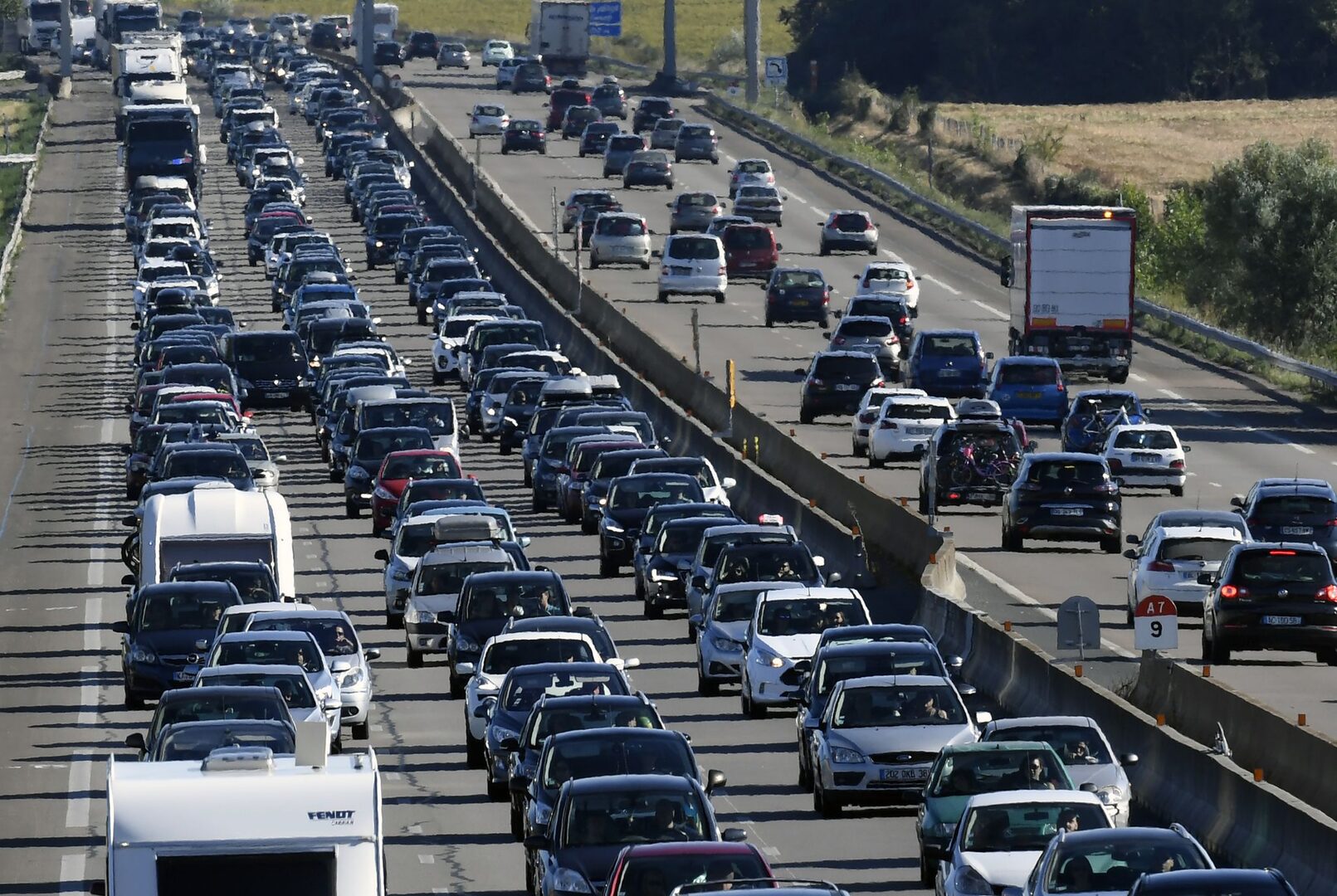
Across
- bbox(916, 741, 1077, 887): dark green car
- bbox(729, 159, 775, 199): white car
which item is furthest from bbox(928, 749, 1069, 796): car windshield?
bbox(729, 159, 775, 199): white car

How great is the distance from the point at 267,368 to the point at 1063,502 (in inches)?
935

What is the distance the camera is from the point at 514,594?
112 ft

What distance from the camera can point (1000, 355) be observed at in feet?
225

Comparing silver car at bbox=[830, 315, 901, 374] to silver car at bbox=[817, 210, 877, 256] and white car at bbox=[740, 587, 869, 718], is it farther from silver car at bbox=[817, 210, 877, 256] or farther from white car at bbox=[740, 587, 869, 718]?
white car at bbox=[740, 587, 869, 718]

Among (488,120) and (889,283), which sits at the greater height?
(488,120)

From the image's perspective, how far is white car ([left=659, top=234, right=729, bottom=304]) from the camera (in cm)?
7550

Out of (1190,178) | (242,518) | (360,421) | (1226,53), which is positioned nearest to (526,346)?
(360,421)

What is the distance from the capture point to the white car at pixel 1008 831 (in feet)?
68.4

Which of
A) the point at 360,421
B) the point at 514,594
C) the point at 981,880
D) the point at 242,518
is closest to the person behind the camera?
the point at 981,880

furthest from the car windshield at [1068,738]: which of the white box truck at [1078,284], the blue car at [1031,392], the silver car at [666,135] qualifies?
the silver car at [666,135]

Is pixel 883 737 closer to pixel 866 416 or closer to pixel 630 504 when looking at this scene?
pixel 630 504

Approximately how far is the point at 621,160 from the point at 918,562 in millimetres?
66948

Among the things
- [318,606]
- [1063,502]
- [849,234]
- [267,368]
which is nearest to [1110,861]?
[318,606]

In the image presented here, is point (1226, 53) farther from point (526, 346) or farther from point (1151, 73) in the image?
point (526, 346)
